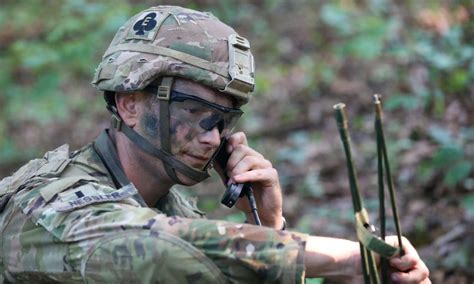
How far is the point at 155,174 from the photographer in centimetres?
389

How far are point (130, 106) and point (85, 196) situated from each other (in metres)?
0.89

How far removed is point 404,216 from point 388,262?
394cm

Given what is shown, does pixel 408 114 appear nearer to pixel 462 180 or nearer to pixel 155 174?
pixel 462 180

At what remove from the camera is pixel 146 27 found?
3.87 metres

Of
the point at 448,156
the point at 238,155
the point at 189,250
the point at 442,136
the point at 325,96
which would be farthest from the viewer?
the point at 325,96

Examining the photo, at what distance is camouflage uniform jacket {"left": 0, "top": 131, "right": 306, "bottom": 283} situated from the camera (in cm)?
277

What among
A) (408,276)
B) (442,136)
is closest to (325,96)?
(442,136)

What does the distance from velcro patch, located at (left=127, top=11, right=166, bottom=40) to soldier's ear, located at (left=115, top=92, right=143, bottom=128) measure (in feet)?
0.84

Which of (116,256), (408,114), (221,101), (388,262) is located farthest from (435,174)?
(116,256)

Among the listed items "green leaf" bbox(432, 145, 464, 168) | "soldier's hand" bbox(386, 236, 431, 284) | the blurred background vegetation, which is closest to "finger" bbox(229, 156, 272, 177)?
"soldier's hand" bbox(386, 236, 431, 284)

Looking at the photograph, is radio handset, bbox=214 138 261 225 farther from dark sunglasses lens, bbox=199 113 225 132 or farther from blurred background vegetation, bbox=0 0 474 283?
blurred background vegetation, bbox=0 0 474 283

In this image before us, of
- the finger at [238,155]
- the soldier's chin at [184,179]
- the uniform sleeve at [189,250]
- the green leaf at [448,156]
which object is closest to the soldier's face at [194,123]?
the soldier's chin at [184,179]

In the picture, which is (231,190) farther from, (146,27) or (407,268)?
(407,268)

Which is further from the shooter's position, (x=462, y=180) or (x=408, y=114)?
(x=408, y=114)
